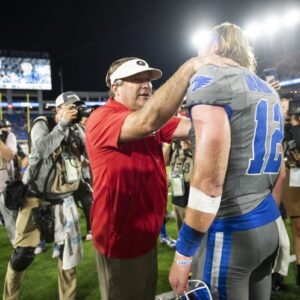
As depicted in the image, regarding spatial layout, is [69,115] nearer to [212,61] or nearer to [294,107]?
[212,61]

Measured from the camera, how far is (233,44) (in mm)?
1669

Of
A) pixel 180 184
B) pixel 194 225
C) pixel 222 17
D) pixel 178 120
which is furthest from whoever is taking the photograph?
pixel 222 17

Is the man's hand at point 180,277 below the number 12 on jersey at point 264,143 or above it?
below

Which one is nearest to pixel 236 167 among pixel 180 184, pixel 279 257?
pixel 279 257

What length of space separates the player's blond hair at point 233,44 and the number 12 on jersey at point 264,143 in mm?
257

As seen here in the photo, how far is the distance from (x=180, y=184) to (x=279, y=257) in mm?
2575

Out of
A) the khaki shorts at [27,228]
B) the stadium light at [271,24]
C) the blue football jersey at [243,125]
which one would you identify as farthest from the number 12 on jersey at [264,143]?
the stadium light at [271,24]

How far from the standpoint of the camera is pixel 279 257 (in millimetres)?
1882

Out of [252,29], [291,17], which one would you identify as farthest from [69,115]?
[252,29]

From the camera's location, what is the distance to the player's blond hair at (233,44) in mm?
1667

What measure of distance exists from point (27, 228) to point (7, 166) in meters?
2.24

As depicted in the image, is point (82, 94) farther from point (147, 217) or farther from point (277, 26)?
point (147, 217)

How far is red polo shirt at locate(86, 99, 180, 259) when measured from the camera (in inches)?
82.6

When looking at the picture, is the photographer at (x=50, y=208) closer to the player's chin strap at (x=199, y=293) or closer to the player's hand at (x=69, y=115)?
the player's hand at (x=69, y=115)
